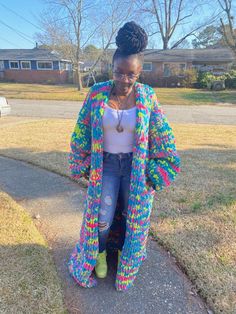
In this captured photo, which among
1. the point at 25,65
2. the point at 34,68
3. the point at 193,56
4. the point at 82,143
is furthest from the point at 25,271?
the point at 25,65

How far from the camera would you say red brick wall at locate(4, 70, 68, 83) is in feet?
113

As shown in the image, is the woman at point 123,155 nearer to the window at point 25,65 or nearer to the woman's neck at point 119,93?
the woman's neck at point 119,93

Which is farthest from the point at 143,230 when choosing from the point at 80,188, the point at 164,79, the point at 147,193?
the point at 164,79

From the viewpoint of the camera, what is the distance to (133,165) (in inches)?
76.3

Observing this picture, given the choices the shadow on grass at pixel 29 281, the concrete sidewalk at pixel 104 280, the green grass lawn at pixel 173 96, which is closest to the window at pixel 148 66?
the green grass lawn at pixel 173 96

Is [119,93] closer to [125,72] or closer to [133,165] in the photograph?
[125,72]

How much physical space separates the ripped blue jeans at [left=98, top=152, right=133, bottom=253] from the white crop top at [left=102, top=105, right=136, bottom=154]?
5 centimetres

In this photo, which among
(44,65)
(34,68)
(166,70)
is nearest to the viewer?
(166,70)

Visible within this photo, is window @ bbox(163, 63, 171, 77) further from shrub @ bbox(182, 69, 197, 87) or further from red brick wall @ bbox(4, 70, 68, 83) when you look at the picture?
red brick wall @ bbox(4, 70, 68, 83)

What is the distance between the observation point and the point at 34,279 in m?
2.24

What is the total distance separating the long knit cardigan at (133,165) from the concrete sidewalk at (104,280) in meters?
0.10

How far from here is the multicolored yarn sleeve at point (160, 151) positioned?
196 centimetres

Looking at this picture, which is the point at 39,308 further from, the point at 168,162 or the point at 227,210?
the point at 227,210

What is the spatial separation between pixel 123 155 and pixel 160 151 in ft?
0.86
